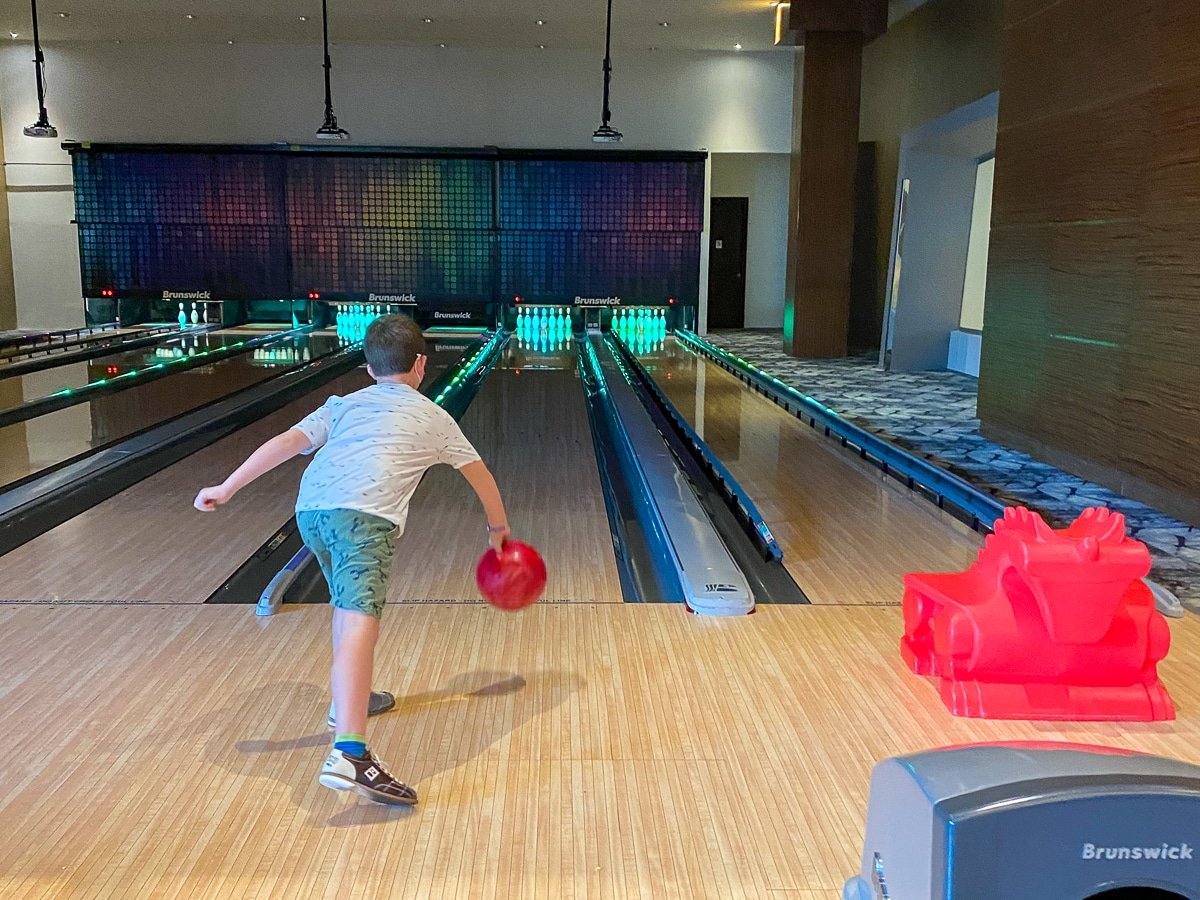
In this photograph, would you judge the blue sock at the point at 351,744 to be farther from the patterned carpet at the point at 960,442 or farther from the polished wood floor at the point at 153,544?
the patterned carpet at the point at 960,442

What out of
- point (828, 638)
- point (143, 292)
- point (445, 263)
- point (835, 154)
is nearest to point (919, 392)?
point (835, 154)

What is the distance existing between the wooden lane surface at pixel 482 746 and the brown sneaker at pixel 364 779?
1.3 inches

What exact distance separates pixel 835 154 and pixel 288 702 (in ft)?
27.5

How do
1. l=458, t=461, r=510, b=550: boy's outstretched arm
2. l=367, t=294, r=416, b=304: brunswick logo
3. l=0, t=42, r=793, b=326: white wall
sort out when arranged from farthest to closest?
l=367, t=294, r=416, b=304: brunswick logo < l=0, t=42, r=793, b=326: white wall < l=458, t=461, r=510, b=550: boy's outstretched arm

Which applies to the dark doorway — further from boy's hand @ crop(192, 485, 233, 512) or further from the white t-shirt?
boy's hand @ crop(192, 485, 233, 512)

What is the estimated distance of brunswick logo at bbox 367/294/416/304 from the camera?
12336 mm

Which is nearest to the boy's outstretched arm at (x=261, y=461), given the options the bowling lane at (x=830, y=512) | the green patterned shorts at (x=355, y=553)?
the green patterned shorts at (x=355, y=553)

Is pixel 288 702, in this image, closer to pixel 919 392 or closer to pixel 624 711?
pixel 624 711

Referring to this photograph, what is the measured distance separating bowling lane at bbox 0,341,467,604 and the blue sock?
1.34 m

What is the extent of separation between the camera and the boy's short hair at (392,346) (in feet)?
6.33

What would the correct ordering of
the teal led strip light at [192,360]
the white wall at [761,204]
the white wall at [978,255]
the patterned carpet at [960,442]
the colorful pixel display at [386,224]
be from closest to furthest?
the patterned carpet at [960,442], the teal led strip light at [192,360], the white wall at [978,255], the colorful pixel display at [386,224], the white wall at [761,204]

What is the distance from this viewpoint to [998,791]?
875 millimetres

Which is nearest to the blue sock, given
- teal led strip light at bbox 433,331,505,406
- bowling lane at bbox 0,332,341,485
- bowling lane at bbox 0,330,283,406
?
bowling lane at bbox 0,332,341,485

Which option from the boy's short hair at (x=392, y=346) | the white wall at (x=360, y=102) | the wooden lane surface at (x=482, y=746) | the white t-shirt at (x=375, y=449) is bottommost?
the wooden lane surface at (x=482, y=746)
